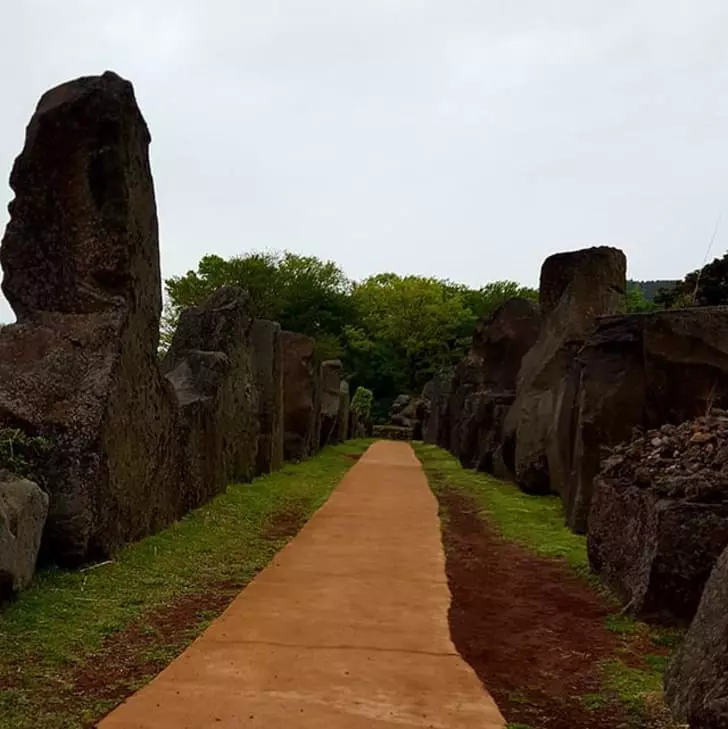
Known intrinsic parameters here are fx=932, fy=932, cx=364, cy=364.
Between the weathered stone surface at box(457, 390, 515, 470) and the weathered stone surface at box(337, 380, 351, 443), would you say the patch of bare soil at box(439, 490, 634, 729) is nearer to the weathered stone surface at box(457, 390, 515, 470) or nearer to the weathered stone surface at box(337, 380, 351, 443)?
the weathered stone surface at box(457, 390, 515, 470)

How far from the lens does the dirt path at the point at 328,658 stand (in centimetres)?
335

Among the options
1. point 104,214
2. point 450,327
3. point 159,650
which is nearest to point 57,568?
point 159,650

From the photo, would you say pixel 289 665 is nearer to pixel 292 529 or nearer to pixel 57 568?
pixel 57 568

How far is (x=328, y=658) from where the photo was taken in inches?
162

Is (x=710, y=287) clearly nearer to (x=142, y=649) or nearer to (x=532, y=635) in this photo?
(x=532, y=635)

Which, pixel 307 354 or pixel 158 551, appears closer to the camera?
pixel 158 551

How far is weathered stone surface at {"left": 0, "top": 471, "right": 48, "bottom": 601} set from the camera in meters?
4.49

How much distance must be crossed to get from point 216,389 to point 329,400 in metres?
13.3

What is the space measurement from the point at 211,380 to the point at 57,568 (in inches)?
177

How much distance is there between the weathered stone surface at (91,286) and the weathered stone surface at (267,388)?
576 cm

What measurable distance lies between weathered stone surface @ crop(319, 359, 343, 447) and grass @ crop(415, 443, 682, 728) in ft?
18.0

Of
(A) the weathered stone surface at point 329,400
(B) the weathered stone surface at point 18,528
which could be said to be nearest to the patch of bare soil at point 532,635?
(B) the weathered stone surface at point 18,528

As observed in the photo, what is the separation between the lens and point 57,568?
5.47 meters

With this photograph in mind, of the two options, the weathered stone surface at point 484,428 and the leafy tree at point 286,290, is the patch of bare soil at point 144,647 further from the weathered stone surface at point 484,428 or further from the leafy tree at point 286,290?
the leafy tree at point 286,290
